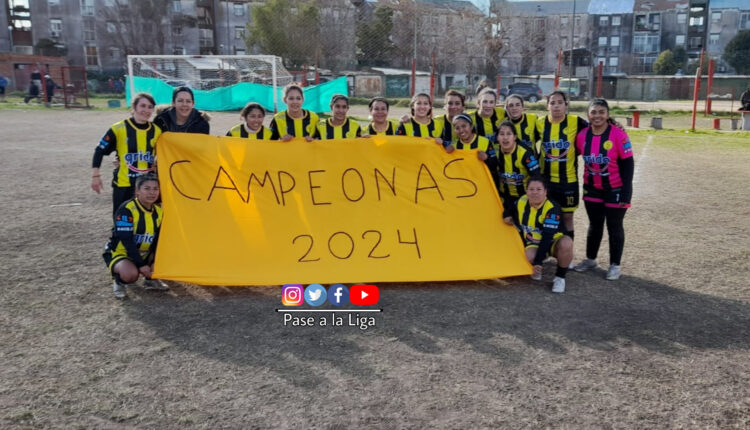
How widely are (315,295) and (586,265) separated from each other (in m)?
2.68

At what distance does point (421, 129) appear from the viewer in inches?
240

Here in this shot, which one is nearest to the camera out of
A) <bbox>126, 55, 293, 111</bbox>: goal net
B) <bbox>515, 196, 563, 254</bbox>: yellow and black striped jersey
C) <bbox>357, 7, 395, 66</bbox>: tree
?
<bbox>515, 196, 563, 254</bbox>: yellow and black striped jersey

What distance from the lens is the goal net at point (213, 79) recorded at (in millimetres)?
25438

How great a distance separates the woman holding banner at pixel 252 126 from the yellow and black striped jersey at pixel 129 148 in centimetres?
80

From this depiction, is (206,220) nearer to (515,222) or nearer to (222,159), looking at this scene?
(222,159)

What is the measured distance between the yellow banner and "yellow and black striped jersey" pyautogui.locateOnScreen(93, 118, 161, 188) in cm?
14

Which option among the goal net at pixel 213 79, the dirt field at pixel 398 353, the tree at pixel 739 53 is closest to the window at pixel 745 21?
the tree at pixel 739 53

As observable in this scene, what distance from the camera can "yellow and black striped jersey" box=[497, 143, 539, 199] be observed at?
559 cm

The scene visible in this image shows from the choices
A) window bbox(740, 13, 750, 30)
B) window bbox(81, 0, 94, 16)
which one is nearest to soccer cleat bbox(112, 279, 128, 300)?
window bbox(81, 0, 94, 16)

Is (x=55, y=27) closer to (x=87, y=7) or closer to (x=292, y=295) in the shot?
(x=87, y=7)

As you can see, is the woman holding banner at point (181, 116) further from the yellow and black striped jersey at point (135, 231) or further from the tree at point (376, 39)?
the tree at point (376, 39)

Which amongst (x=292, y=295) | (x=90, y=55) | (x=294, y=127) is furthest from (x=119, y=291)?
(x=90, y=55)

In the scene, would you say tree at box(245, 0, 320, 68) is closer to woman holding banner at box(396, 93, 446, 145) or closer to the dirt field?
woman holding banner at box(396, 93, 446, 145)

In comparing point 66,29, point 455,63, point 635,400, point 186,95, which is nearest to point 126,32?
point 66,29
